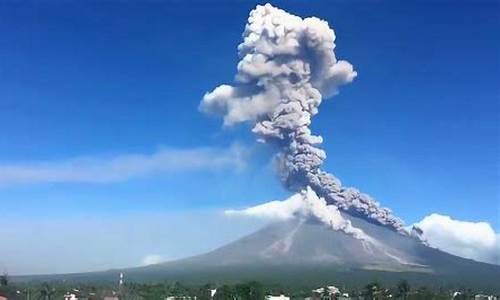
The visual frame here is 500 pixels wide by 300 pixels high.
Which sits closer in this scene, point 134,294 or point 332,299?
point 134,294

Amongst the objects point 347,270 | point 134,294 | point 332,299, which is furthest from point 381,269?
point 134,294

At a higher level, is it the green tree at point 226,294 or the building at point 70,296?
the building at point 70,296

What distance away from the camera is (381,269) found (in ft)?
314

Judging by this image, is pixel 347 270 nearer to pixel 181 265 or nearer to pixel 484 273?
pixel 484 273

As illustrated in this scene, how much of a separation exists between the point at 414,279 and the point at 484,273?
74.9 feet

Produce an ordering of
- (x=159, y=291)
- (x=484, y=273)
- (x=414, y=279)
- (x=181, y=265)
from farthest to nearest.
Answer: (x=181, y=265) < (x=484, y=273) < (x=414, y=279) < (x=159, y=291)

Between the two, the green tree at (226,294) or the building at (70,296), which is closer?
the green tree at (226,294)

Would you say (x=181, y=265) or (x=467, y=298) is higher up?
(x=181, y=265)

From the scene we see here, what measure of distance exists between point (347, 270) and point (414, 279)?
10.9m

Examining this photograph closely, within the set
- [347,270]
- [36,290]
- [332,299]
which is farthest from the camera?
[347,270]

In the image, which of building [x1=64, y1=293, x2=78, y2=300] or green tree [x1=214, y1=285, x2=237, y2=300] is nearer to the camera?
green tree [x1=214, y1=285, x2=237, y2=300]

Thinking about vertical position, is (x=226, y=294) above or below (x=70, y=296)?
below

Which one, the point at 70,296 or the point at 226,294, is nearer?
the point at 226,294

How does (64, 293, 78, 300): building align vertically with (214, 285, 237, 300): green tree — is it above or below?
above
